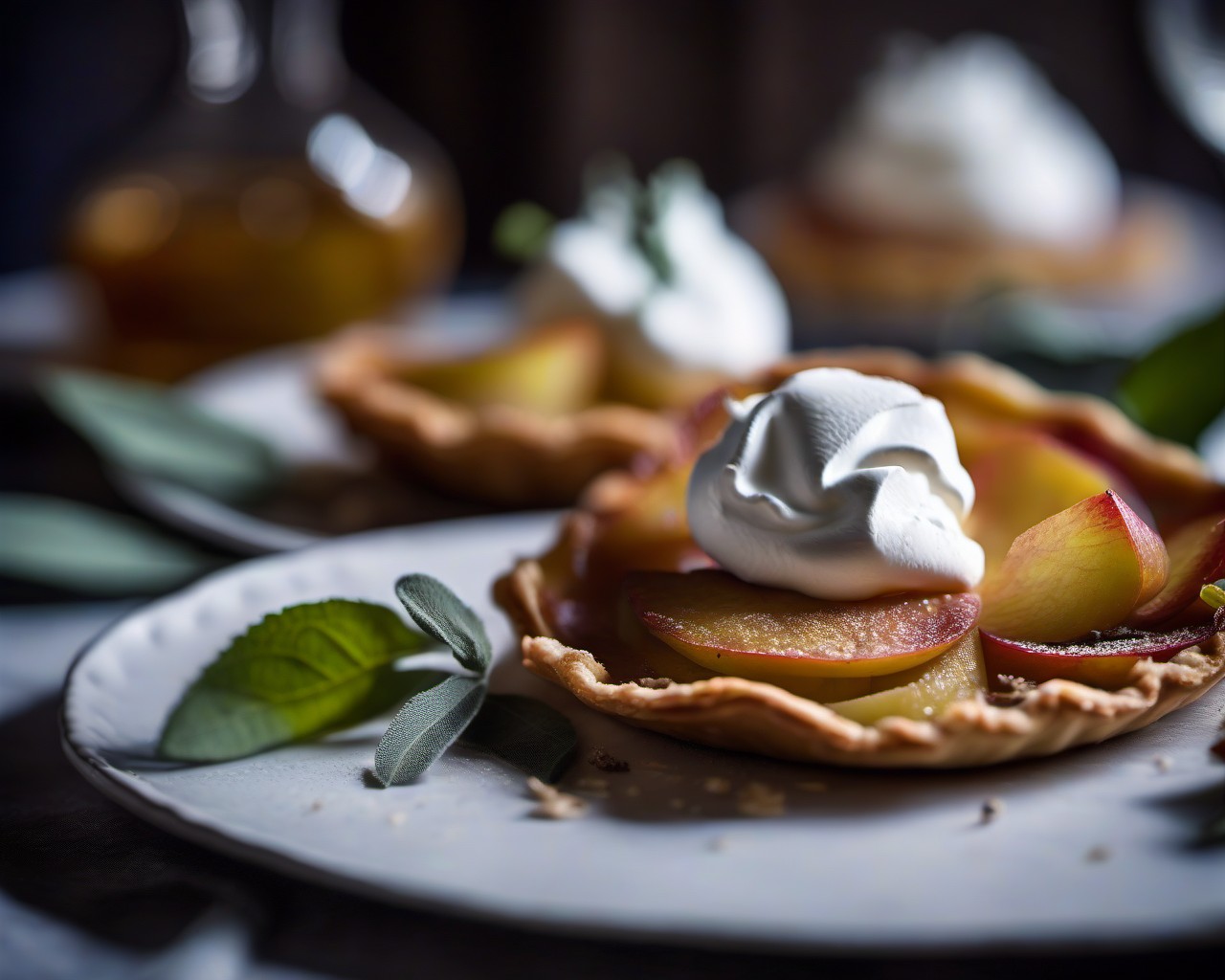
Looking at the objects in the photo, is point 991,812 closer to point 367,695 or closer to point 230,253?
point 367,695

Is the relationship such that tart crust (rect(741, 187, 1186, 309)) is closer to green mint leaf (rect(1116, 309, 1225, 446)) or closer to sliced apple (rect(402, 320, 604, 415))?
sliced apple (rect(402, 320, 604, 415))

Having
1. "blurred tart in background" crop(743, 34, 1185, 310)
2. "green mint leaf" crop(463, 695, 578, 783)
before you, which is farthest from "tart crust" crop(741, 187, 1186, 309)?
"green mint leaf" crop(463, 695, 578, 783)

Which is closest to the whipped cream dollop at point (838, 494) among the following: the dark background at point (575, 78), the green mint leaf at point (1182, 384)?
the green mint leaf at point (1182, 384)

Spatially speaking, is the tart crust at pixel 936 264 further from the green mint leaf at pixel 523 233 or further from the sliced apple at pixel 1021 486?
the sliced apple at pixel 1021 486

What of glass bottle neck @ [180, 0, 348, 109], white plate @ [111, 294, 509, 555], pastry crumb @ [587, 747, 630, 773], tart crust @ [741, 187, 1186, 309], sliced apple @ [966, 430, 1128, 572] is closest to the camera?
pastry crumb @ [587, 747, 630, 773]

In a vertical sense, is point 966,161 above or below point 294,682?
above

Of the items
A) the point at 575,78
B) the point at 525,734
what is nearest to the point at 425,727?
the point at 525,734
